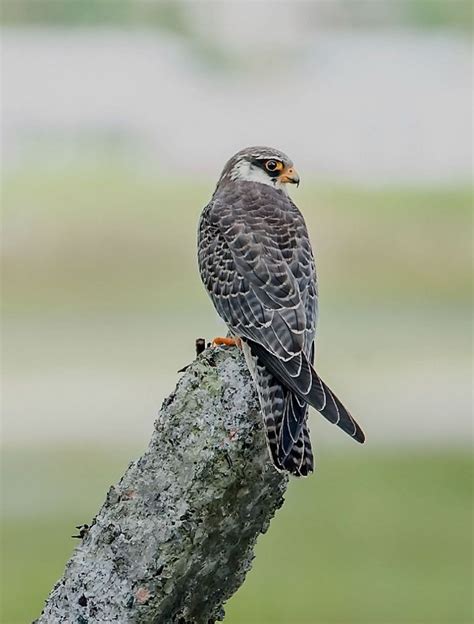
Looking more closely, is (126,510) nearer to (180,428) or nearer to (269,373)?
(180,428)

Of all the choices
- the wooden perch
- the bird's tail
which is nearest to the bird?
the bird's tail

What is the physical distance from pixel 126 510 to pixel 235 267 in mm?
1271

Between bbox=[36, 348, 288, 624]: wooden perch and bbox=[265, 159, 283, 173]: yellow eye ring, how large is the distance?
1.77 m

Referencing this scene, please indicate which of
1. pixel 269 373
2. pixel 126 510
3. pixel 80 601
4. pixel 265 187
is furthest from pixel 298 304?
pixel 80 601

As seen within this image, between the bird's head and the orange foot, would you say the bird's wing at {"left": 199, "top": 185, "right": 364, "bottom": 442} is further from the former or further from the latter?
the bird's head

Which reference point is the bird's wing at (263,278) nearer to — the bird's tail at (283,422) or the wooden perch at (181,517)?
the bird's tail at (283,422)

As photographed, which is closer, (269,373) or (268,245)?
(269,373)

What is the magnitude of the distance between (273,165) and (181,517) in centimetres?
215

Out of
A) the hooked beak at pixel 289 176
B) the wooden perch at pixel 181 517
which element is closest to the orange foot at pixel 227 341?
the wooden perch at pixel 181 517

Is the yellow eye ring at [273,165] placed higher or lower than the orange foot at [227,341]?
higher

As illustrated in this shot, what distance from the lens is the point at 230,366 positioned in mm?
2812

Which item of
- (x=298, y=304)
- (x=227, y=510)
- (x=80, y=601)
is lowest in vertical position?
(x=80, y=601)

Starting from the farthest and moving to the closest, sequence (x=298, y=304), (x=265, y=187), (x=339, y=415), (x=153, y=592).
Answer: (x=265, y=187)
(x=298, y=304)
(x=339, y=415)
(x=153, y=592)

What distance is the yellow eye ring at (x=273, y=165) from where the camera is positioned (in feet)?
14.0
